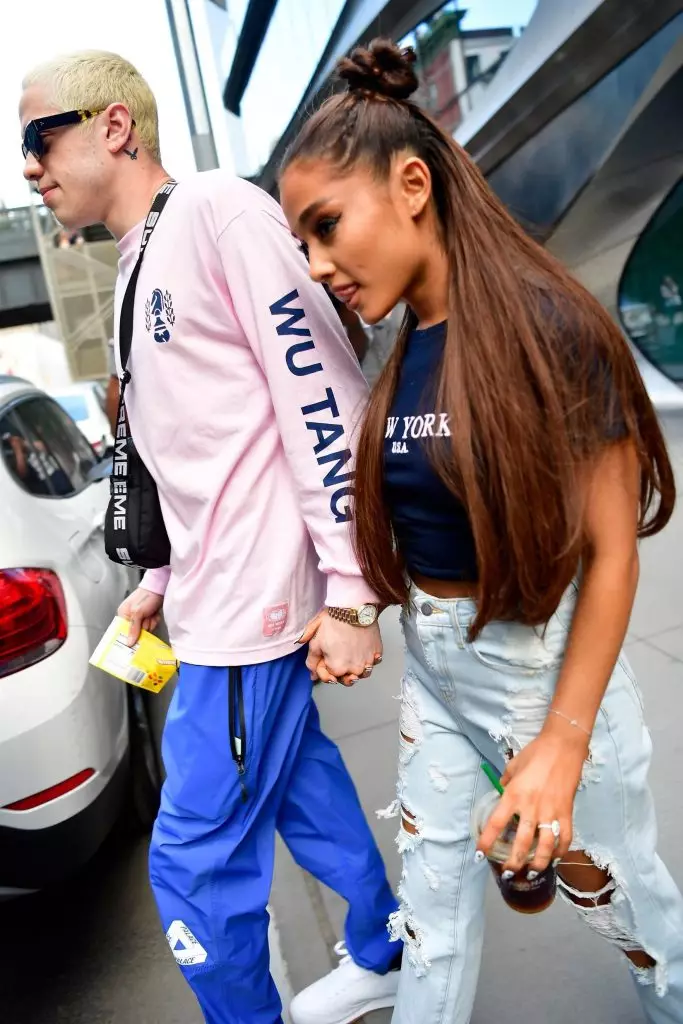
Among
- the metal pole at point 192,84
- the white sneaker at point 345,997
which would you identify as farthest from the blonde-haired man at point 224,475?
the metal pole at point 192,84

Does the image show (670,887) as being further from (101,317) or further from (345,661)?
(101,317)

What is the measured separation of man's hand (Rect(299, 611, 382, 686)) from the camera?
1525 mm

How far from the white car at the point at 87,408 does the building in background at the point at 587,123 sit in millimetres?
4526

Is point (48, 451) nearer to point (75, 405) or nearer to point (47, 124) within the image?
point (47, 124)

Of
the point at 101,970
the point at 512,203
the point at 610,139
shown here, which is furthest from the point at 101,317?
the point at 101,970

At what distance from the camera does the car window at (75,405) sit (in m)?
10.2

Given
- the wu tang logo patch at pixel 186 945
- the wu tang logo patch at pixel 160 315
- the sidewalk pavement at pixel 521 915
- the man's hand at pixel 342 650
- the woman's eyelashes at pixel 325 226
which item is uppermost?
the woman's eyelashes at pixel 325 226

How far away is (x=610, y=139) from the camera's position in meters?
8.30

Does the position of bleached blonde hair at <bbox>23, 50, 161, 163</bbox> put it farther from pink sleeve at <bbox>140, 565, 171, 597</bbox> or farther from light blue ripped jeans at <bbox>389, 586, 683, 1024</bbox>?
light blue ripped jeans at <bbox>389, 586, 683, 1024</bbox>

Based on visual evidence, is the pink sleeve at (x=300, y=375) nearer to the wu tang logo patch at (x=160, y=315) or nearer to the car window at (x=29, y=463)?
the wu tang logo patch at (x=160, y=315)

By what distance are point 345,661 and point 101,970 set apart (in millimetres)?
1670

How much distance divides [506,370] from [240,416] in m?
0.59

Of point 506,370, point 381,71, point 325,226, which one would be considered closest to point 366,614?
point 506,370

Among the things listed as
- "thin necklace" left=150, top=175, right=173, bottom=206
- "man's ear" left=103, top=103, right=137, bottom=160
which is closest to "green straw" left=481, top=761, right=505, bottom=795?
"thin necklace" left=150, top=175, right=173, bottom=206
